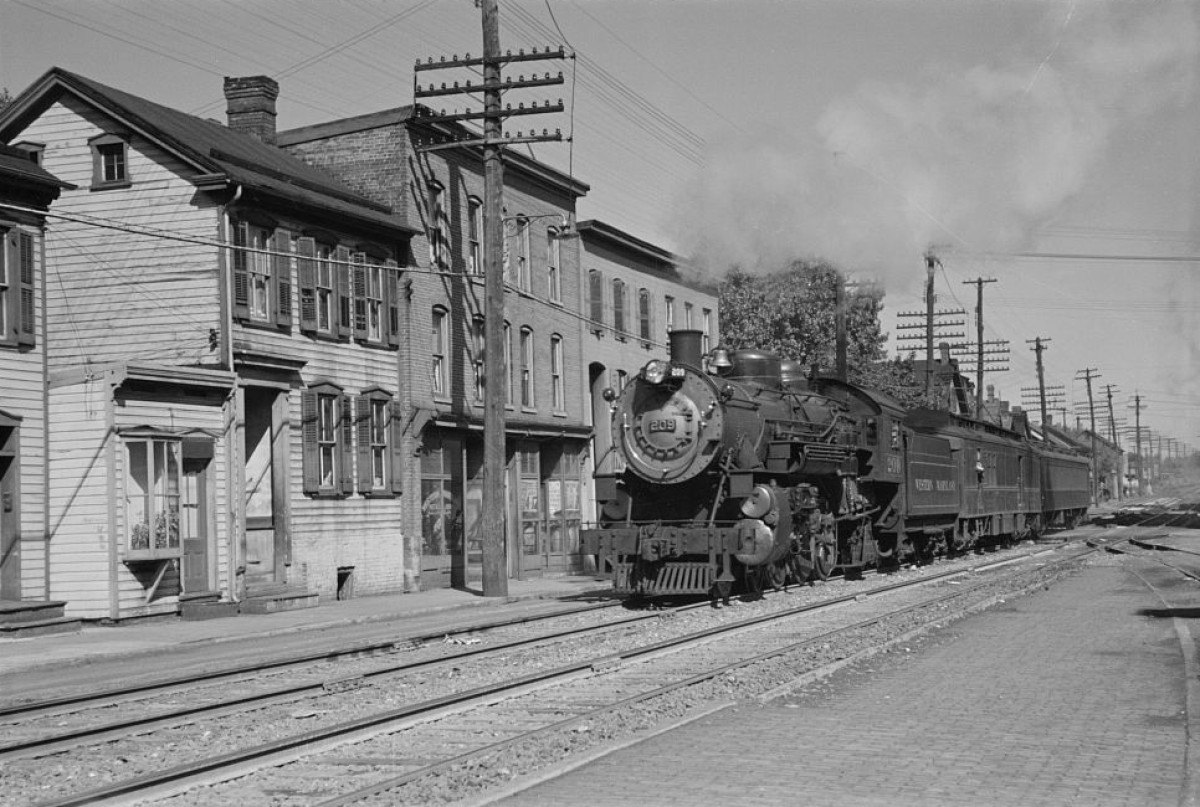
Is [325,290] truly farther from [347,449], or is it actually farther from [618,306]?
[618,306]

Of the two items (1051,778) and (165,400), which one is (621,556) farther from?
(1051,778)

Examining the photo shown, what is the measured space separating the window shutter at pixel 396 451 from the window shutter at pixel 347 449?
1.25 m

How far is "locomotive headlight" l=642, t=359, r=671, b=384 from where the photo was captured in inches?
818

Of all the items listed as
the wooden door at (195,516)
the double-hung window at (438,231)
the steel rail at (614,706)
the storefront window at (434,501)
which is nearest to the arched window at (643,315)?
the double-hung window at (438,231)

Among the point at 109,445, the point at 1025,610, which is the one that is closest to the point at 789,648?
the point at 1025,610

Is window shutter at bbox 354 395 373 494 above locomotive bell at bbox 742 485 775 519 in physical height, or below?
above

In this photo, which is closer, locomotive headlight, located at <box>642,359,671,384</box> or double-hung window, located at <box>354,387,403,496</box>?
locomotive headlight, located at <box>642,359,671,384</box>

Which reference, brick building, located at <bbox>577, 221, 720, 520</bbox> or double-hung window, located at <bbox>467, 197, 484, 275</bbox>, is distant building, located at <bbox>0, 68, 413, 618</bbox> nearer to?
double-hung window, located at <bbox>467, 197, 484, 275</bbox>

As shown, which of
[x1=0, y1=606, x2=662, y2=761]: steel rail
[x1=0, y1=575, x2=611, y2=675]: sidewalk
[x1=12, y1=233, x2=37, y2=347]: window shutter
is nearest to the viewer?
[x1=0, y1=606, x2=662, y2=761]: steel rail

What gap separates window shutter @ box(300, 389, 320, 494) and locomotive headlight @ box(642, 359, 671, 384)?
6.62 meters

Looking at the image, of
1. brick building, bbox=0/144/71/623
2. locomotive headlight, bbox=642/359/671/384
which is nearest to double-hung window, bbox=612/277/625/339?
locomotive headlight, bbox=642/359/671/384

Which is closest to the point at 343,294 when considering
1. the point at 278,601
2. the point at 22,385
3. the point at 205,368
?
the point at 205,368

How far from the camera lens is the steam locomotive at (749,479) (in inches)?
796

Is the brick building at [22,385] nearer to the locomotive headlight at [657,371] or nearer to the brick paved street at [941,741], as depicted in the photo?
the locomotive headlight at [657,371]
